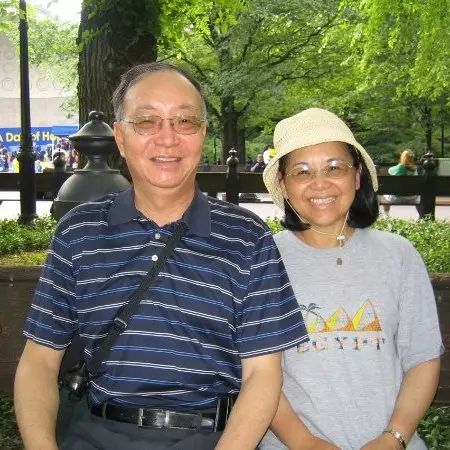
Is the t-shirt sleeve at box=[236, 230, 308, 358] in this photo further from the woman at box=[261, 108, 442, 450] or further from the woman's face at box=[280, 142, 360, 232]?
the woman's face at box=[280, 142, 360, 232]

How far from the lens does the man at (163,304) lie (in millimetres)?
2447

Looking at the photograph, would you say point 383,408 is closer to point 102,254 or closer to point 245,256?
point 245,256

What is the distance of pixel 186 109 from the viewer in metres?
2.55

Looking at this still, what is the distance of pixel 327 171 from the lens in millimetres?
2746

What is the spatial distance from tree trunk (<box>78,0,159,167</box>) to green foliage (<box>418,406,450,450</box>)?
13.0ft

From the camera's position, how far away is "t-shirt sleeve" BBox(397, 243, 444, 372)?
2670 mm

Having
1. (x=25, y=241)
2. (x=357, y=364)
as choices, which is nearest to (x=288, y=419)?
(x=357, y=364)

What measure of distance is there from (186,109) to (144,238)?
0.48m

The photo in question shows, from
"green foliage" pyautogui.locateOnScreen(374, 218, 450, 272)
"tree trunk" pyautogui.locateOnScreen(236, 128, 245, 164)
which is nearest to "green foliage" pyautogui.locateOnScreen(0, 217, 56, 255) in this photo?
"green foliage" pyautogui.locateOnScreen(374, 218, 450, 272)

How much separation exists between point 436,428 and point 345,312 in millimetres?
2204

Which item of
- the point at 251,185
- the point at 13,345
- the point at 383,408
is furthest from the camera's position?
the point at 251,185

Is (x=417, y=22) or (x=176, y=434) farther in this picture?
(x=417, y=22)

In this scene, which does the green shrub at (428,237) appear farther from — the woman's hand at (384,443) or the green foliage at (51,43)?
the green foliage at (51,43)

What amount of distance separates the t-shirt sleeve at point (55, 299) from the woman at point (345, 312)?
826 millimetres
